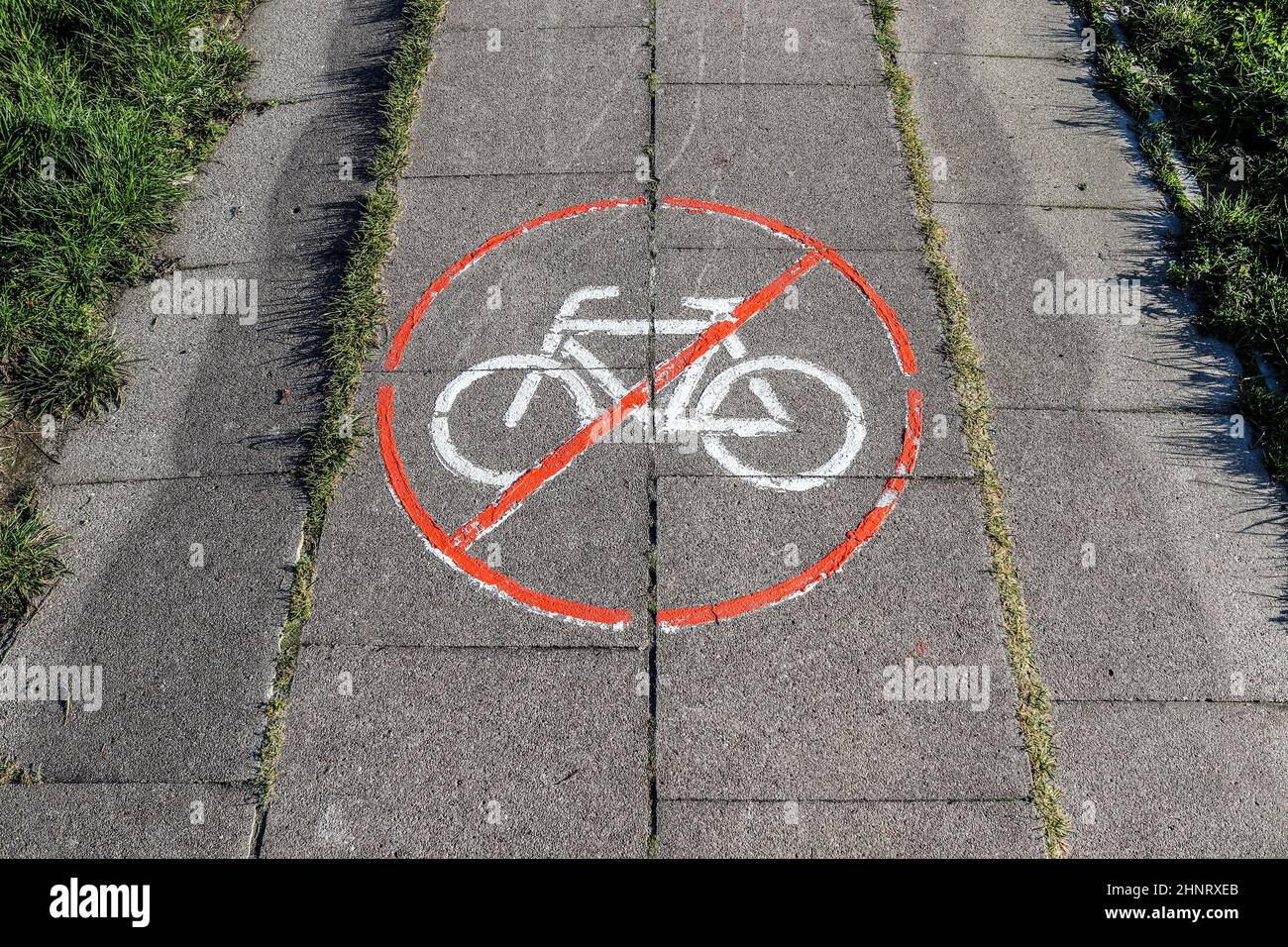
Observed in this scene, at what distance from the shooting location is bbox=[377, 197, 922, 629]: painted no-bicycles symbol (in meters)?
4.89

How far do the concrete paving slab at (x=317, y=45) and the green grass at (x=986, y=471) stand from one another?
153 inches

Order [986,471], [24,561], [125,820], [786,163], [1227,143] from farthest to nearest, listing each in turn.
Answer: [1227,143], [786,163], [986,471], [24,561], [125,820]

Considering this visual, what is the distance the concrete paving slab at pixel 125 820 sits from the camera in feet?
13.9

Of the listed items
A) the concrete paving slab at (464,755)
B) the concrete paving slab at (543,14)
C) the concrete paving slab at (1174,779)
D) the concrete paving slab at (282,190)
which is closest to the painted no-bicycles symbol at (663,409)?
the concrete paving slab at (464,755)

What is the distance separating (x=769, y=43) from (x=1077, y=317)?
3264 mm

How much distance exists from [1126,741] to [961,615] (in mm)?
892

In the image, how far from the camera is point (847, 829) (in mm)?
4219

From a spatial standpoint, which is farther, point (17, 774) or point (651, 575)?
point (651, 575)

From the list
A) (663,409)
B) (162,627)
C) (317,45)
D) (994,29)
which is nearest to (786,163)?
(663,409)

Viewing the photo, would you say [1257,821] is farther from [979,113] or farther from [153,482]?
[153,482]

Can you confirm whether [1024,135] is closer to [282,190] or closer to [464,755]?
[282,190]

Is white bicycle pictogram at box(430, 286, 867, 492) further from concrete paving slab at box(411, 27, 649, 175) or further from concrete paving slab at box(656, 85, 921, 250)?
concrete paving slab at box(411, 27, 649, 175)

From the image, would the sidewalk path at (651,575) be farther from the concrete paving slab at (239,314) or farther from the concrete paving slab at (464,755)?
the concrete paving slab at (239,314)

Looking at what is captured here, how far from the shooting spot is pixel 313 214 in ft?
21.4
